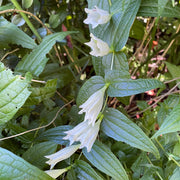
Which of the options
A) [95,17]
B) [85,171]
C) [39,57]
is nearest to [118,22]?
[95,17]

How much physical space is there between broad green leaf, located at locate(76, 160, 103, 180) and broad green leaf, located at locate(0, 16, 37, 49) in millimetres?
235

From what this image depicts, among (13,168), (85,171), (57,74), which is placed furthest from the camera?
(57,74)

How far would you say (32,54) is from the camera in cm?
42

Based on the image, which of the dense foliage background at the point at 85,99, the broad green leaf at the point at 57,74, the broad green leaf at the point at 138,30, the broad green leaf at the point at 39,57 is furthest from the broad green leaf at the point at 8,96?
the broad green leaf at the point at 138,30

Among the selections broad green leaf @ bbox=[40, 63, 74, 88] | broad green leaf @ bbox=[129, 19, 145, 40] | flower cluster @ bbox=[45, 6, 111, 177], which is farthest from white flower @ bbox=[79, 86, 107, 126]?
broad green leaf @ bbox=[129, 19, 145, 40]

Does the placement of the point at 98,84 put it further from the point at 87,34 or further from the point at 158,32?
the point at 158,32

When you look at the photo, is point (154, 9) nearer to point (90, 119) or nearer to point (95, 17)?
point (95, 17)

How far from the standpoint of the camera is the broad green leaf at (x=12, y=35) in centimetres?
42

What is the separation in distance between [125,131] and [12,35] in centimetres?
28

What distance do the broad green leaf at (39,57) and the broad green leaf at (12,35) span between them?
0.08 feet

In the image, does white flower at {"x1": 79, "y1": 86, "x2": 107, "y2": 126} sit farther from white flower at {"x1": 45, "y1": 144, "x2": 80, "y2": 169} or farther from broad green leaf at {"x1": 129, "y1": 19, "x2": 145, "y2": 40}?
broad green leaf at {"x1": 129, "y1": 19, "x2": 145, "y2": 40}

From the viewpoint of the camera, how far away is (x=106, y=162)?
35 cm

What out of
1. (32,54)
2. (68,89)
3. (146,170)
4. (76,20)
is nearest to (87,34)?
(76,20)

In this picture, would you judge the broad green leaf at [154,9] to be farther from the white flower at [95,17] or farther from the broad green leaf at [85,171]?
the broad green leaf at [85,171]
